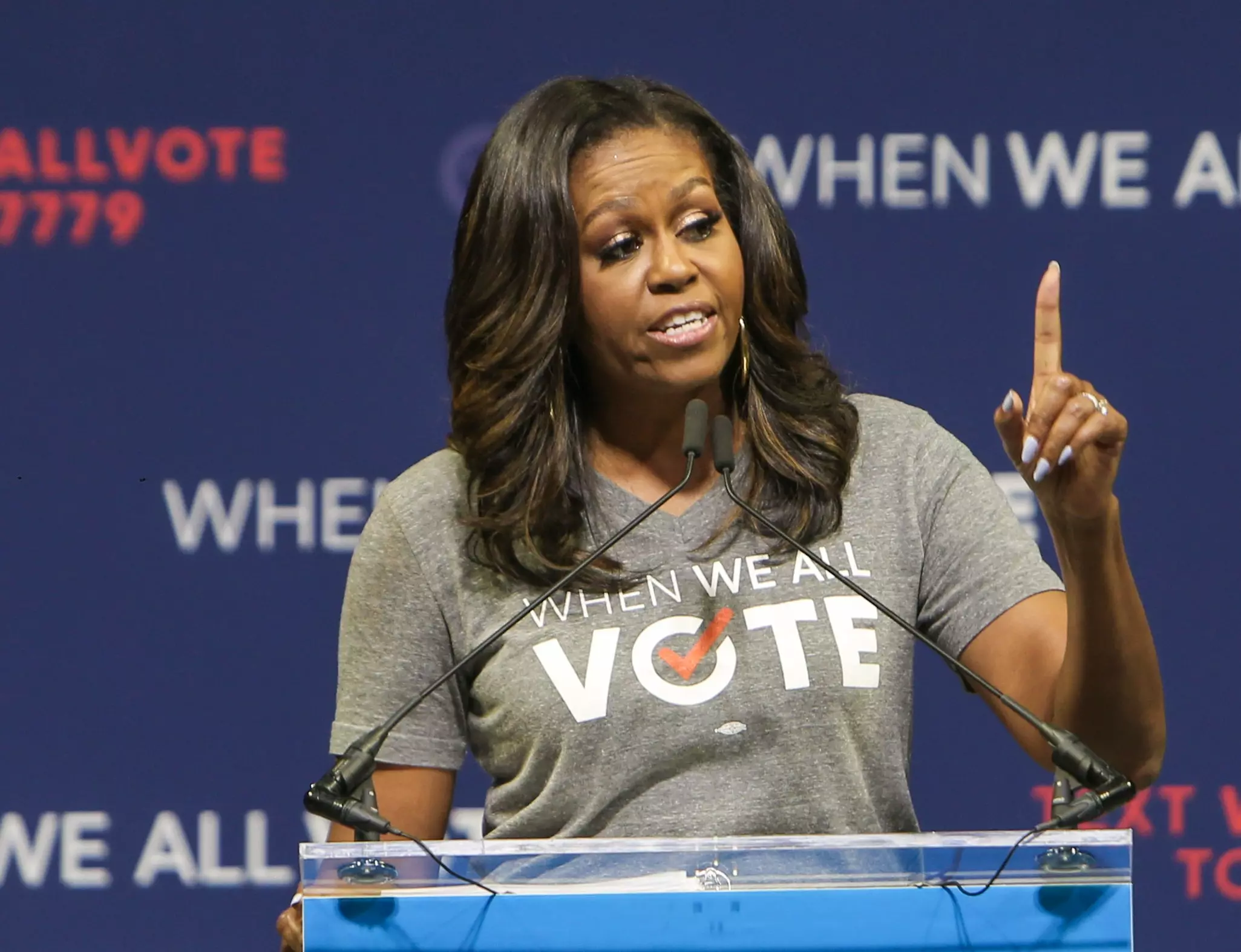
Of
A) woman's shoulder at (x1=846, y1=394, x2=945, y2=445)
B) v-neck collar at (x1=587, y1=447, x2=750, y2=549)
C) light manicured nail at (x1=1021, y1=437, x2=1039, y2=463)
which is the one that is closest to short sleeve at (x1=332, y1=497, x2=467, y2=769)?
v-neck collar at (x1=587, y1=447, x2=750, y2=549)

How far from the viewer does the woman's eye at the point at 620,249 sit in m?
1.42

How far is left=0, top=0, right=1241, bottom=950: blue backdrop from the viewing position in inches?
82.4

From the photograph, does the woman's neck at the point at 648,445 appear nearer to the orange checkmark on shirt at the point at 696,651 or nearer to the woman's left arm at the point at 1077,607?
the orange checkmark on shirt at the point at 696,651

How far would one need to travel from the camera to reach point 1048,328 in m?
1.20

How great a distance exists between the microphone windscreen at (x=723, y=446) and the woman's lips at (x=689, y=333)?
0.53 feet

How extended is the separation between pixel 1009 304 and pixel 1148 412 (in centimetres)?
21

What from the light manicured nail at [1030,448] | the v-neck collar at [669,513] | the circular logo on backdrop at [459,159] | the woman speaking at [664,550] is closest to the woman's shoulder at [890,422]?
the woman speaking at [664,550]

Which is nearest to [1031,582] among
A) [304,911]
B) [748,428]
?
[748,428]

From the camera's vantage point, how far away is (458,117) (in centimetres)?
214

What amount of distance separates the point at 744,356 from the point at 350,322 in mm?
824

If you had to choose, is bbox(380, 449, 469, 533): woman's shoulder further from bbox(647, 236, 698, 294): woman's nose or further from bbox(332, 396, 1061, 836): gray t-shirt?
bbox(647, 236, 698, 294): woman's nose

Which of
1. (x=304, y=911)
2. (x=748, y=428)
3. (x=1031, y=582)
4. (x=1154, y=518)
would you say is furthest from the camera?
(x=1154, y=518)

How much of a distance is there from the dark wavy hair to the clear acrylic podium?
458 mm

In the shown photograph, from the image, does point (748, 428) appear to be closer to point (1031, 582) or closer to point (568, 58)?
point (1031, 582)
